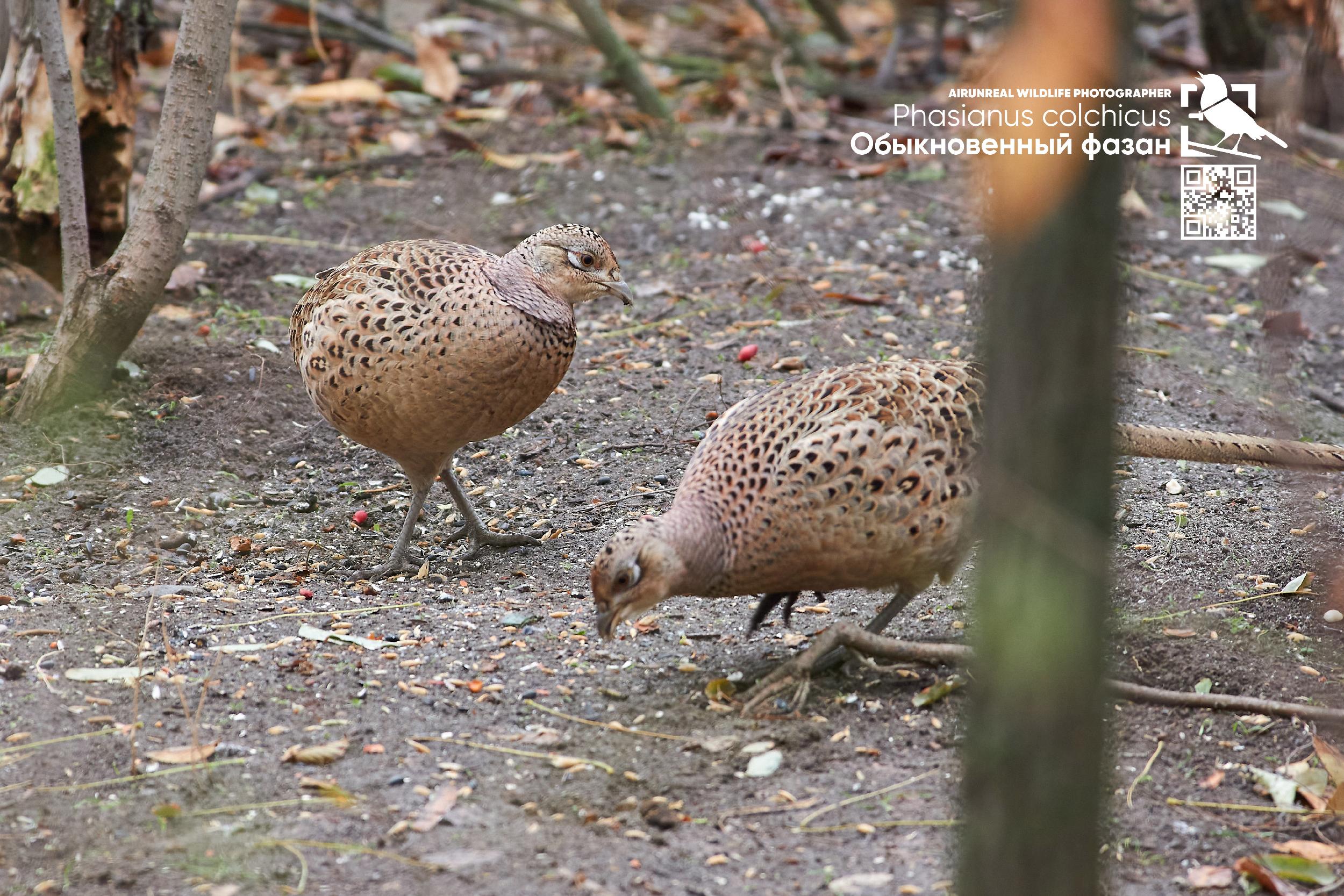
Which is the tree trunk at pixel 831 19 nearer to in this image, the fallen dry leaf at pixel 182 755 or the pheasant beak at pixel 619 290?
the pheasant beak at pixel 619 290

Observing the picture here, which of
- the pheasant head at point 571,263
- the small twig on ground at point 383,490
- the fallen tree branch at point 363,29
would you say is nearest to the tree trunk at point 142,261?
the small twig on ground at point 383,490

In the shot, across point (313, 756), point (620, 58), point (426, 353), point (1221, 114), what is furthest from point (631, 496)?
point (1221, 114)

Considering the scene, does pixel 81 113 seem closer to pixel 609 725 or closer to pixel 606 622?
pixel 606 622

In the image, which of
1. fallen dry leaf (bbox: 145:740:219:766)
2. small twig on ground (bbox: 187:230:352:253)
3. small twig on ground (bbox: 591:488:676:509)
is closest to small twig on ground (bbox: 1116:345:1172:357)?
small twig on ground (bbox: 591:488:676:509)

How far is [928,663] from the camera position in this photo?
353cm

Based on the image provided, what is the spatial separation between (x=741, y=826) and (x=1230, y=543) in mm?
2352

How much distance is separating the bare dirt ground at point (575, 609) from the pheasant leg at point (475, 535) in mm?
63

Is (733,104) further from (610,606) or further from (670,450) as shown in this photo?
(610,606)

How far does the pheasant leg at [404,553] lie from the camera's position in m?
4.54

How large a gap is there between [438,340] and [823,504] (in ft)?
5.02

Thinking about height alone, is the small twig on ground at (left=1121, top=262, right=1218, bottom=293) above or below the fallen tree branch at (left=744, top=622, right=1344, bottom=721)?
above

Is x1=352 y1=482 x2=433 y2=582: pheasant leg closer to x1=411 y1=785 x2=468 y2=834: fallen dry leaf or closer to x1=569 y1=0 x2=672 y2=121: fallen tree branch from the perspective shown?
x1=411 y1=785 x2=468 y2=834: fallen dry leaf

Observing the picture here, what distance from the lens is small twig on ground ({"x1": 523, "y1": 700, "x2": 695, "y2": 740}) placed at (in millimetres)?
3338

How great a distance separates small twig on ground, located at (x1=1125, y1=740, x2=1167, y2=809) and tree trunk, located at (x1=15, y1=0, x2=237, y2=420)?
4.04 metres
